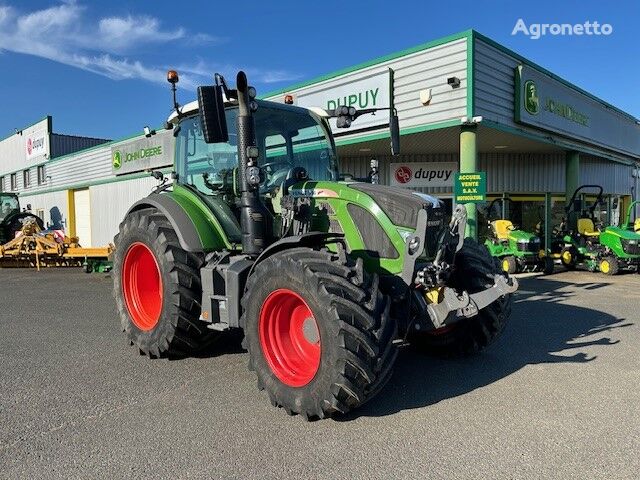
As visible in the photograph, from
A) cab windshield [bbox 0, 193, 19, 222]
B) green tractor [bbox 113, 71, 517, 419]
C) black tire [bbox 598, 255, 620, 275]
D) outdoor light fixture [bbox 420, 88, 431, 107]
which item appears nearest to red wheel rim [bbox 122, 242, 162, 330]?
green tractor [bbox 113, 71, 517, 419]

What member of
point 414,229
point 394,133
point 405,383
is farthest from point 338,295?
point 394,133

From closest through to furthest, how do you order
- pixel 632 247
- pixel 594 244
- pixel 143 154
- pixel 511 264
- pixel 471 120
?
pixel 471 120 < pixel 632 247 < pixel 511 264 < pixel 594 244 < pixel 143 154

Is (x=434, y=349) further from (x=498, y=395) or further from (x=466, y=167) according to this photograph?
(x=466, y=167)

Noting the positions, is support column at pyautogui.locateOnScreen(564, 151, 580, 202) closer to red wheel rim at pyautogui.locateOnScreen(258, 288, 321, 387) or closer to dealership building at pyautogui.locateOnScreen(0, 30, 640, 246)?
dealership building at pyautogui.locateOnScreen(0, 30, 640, 246)

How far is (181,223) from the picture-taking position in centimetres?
477

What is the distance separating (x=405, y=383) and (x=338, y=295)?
1.38 m

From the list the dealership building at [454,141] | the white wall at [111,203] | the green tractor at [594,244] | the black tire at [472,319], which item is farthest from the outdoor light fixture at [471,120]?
the white wall at [111,203]

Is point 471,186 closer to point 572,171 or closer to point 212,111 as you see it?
point 212,111

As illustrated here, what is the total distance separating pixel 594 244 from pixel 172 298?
11.4 meters

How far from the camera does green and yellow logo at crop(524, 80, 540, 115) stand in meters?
11.9

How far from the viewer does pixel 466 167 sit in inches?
428

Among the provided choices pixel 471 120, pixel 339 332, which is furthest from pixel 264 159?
pixel 471 120

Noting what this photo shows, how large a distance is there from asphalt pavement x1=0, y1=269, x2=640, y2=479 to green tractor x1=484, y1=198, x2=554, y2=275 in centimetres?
632

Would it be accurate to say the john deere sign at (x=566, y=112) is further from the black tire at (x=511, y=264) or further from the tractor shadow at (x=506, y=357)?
the tractor shadow at (x=506, y=357)
